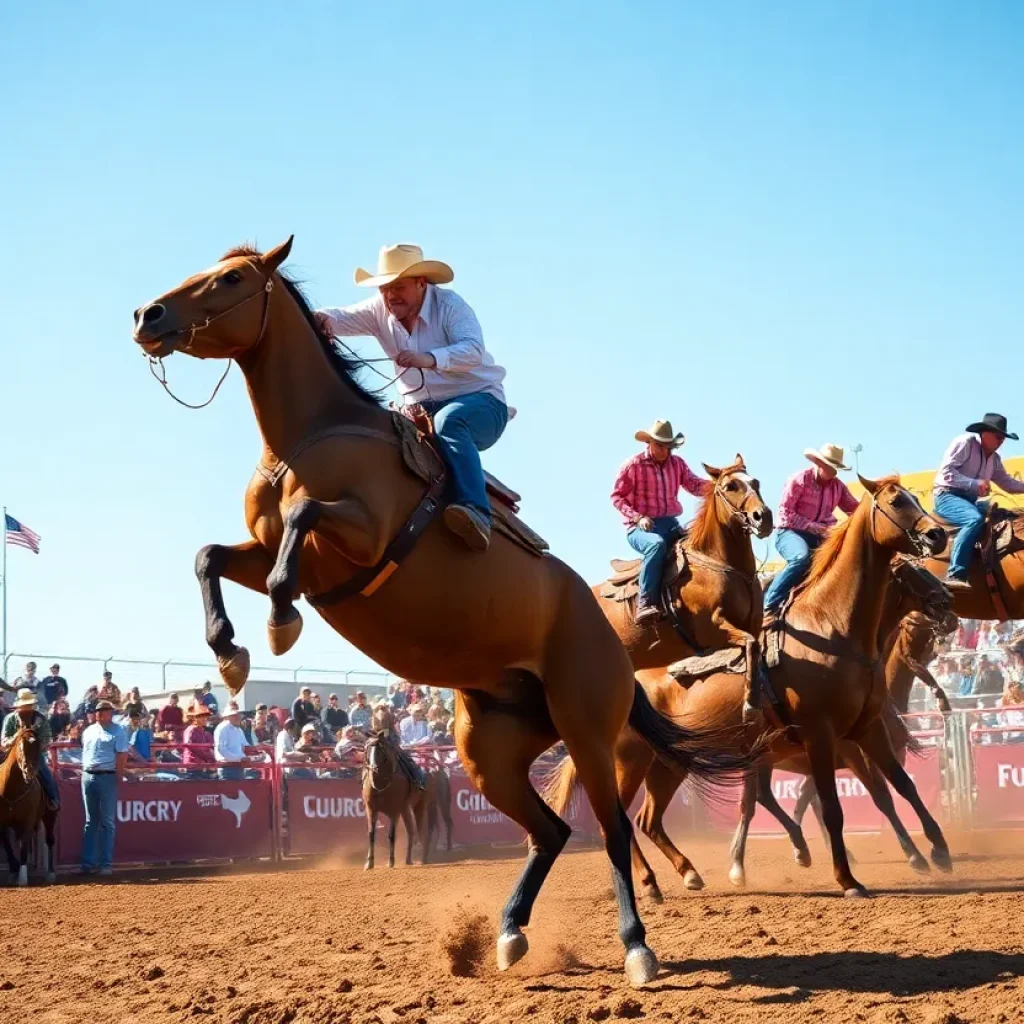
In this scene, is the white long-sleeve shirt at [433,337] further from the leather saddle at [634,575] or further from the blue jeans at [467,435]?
the leather saddle at [634,575]

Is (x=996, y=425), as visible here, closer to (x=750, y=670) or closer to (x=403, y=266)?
(x=750, y=670)

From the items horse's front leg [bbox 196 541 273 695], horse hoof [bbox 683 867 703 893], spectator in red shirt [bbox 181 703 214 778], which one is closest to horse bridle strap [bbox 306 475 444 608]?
horse's front leg [bbox 196 541 273 695]

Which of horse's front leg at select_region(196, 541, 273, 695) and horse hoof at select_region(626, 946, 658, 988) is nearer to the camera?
horse's front leg at select_region(196, 541, 273, 695)

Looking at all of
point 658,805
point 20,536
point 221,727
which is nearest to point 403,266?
point 658,805

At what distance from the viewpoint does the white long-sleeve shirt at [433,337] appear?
7172 mm

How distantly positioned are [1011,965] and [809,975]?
2.98 feet

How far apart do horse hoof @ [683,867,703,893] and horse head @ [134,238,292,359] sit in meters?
6.43

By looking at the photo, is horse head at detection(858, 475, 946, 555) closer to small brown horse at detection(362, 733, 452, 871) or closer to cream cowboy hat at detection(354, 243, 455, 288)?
cream cowboy hat at detection(354, 243, 455, 288)

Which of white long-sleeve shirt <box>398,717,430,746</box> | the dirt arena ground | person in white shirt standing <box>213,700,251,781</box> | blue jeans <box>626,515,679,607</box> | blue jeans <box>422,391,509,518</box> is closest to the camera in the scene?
the dirt arena ground

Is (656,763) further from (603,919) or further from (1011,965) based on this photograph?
(1011,965)

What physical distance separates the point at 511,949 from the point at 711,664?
16.2 ft

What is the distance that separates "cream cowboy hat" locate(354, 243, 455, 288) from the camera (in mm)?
7008

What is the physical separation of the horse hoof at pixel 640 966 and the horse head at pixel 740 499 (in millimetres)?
4758

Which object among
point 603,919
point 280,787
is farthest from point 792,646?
point 280,787
